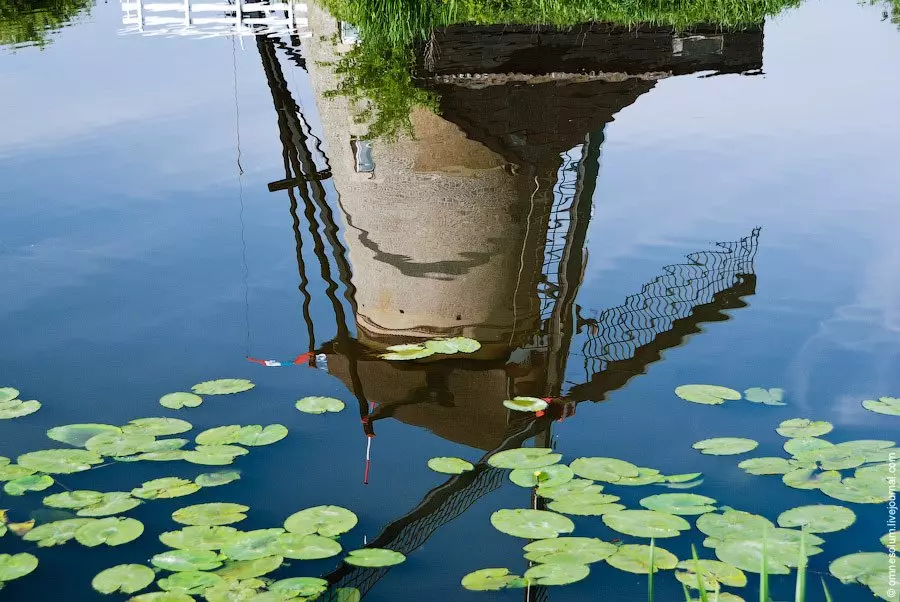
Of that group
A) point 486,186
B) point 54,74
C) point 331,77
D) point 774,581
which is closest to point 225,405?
point 774,581

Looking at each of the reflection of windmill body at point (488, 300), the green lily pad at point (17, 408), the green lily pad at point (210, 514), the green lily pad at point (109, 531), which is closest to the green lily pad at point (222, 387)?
the reflection of windmill body at point (488, 300)

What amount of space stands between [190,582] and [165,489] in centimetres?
92

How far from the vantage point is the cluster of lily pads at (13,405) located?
5773 millimetres

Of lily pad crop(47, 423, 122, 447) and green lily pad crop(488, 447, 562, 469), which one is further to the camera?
lily pad crop(47, 423, 122, 447)

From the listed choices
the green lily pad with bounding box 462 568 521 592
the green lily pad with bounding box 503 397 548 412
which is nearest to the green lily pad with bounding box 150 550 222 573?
the green lily pad with bounding box 462 568 521 592

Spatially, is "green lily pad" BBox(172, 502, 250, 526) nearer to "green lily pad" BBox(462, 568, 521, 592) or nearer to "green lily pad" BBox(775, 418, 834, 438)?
"green lily pad" BBox(462, 568, 521, 592)

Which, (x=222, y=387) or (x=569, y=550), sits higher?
(x=222, y=387)

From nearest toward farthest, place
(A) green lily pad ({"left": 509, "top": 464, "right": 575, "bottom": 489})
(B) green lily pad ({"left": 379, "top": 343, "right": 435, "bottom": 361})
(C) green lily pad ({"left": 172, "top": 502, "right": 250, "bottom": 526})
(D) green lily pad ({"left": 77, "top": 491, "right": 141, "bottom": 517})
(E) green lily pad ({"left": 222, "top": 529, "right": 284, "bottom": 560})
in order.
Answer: (E) green lily pad ({"left": 222, "top": 529, "right": 284, "bottom": 560}) → (C) green lily pad ({"left": 172, "top": 502, "right": 250, "bottom": 526}) → (D) green lily pad ({"left": 77, "top": 491, "right": 141, "bottom": 517}) → (A) green lily pad ({"left": 509, "top": 464, "right": 575, "bottom": 489}) → (B) green lily pad ({"left": 379, "top": 343, "right": 435, "bottom": 361})

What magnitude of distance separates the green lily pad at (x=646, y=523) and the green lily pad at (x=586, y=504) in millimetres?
69

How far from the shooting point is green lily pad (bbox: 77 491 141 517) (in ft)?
15.1

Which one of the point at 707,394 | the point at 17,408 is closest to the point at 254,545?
the point at 17,408

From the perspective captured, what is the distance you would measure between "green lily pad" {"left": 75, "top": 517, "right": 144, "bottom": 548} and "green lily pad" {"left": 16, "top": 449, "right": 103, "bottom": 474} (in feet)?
1.93

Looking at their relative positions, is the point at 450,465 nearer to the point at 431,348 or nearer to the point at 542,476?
the point at 542,476

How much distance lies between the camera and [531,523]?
4508 millimetres
